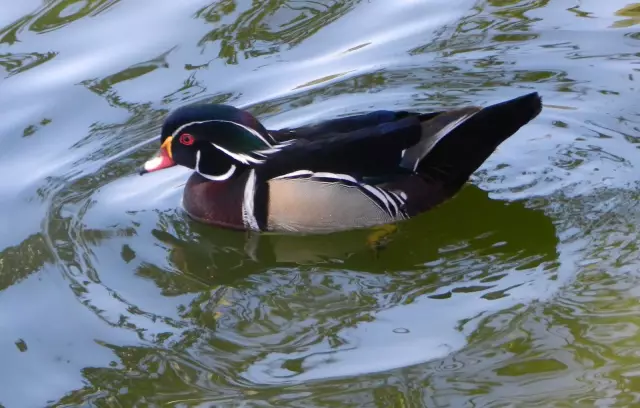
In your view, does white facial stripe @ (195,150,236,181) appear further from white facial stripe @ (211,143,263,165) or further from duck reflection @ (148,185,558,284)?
duck reflection @ (148,185,558,284)

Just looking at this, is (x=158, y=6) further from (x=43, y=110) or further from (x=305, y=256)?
(x=305, y=256)

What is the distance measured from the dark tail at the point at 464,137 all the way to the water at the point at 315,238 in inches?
10.0

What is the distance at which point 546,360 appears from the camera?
4.59m

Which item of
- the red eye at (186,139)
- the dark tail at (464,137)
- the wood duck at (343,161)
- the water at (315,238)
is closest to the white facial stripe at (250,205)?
the wood duck at (343,161)

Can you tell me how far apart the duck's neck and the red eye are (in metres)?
0.24

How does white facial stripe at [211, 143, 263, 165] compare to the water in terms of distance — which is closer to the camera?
the water

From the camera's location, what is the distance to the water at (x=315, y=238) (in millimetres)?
4715

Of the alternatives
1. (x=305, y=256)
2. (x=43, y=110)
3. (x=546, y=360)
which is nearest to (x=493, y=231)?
(x=305, y=256)

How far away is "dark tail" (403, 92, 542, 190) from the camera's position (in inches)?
234

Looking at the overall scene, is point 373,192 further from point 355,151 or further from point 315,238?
point 315,238

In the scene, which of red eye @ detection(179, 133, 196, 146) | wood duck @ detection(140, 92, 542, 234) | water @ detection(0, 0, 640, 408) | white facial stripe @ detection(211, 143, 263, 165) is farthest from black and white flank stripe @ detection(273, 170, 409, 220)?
red eye @ detection(179, 133, 196, 146)

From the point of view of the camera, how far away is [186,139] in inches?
245

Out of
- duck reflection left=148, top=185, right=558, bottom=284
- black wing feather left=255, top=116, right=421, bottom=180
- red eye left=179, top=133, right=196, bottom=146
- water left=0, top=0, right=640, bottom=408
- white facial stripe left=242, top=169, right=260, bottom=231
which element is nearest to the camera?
water left=0, top=0, right=640, bottom=408

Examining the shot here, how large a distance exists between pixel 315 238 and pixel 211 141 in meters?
0.84
